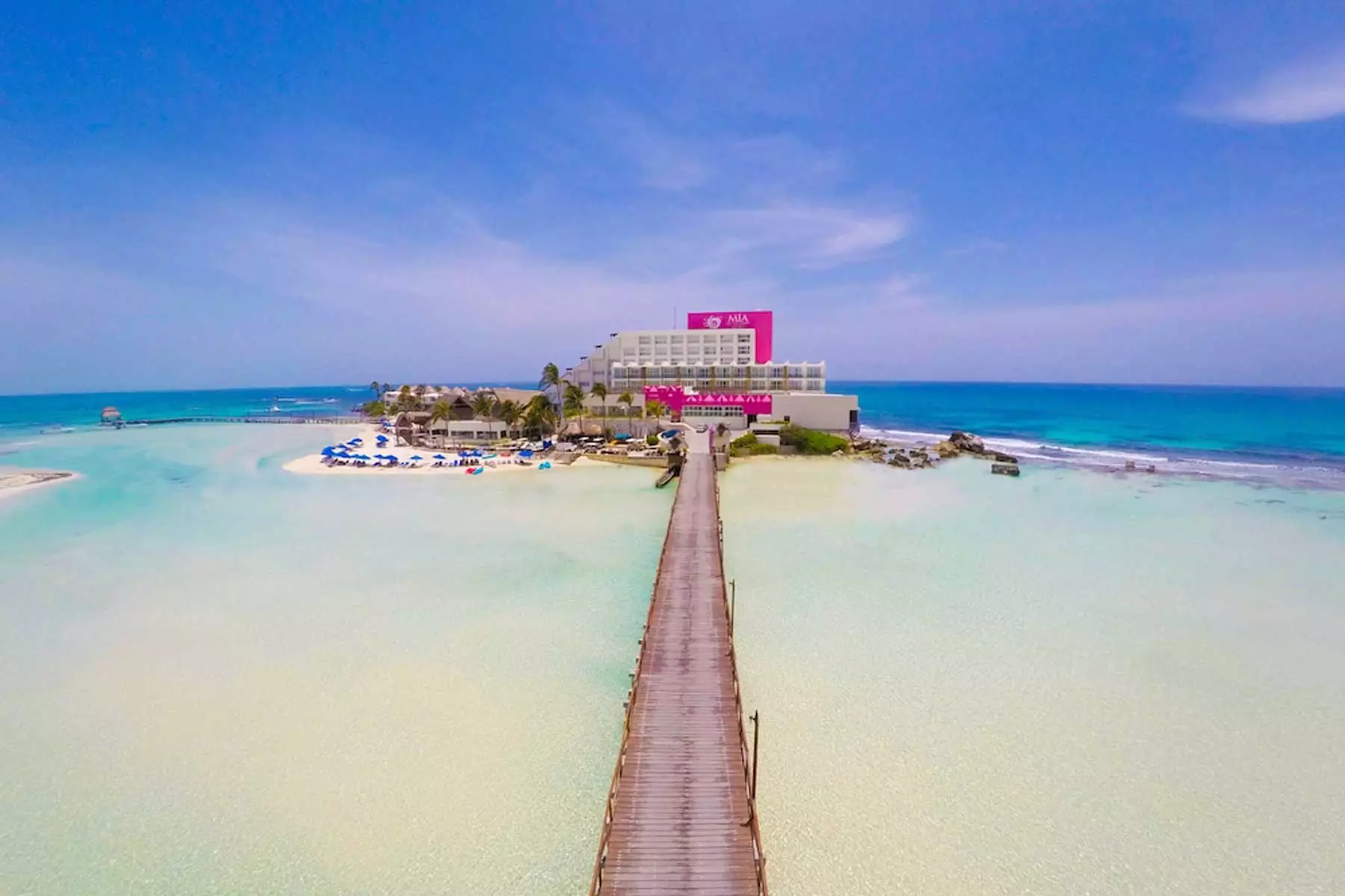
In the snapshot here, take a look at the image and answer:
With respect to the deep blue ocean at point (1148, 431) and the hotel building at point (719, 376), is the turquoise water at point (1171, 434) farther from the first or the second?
the hotel building at point (719, 376)

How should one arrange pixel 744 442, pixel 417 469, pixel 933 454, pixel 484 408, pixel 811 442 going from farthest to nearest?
pixel 484 408 → pixel 744 442 → pixel 933 454 → pixel 811 442 → pixel 417 469

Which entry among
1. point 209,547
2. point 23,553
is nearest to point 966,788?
point 209,547

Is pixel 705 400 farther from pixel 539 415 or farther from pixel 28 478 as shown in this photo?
pixel 28 478

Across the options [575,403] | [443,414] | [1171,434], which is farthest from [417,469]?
[1171,434]

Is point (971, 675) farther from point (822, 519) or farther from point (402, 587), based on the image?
point (402, 587)

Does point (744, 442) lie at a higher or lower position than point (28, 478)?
higher

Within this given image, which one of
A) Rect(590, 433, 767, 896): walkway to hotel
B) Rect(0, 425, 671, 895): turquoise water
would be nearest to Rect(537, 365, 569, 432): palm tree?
Rect(0, 425, 671, 895): turquoise water
